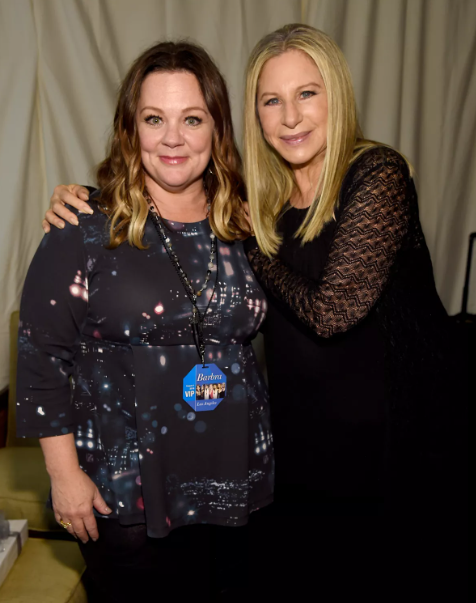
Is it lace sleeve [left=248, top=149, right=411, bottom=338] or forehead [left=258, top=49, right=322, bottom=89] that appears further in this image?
forehead [left=258, top=49, right=322, bottom=89]

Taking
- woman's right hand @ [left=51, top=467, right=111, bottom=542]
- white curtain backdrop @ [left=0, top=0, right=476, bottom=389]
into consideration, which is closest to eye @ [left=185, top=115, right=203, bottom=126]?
woman's right hand @ [left=51, top=467, right=111, bottom=542]

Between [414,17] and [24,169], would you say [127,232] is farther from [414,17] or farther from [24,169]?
[414,17]

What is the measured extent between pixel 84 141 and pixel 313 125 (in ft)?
5.59

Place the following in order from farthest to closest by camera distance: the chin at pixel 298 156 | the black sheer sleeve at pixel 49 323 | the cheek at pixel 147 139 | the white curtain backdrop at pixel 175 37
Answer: the white curtain backdrop at pixel 175 37 → the chin at pixel 298 156 → the cheek at pixel 147 139 → the black sheer sleeve at pixel 49 323

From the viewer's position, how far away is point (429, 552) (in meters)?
1.72

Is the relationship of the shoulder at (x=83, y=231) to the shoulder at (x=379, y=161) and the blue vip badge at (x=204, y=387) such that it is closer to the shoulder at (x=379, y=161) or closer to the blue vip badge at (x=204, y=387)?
the blue vip badge at (x=204, y=387)

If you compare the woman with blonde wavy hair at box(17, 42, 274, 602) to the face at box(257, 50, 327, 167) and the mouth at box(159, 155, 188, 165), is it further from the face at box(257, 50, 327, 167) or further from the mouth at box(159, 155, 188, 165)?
the face at box(257, 50, 327, 167)

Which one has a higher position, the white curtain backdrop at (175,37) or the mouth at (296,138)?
the white curtain backdrop at (175,37)

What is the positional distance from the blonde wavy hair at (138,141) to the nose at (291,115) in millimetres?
161

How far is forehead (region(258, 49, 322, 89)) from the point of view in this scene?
62.6 inches

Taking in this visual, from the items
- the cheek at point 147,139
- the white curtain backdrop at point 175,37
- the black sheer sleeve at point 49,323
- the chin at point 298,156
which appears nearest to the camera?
the black sheer sleeve at point 49,323

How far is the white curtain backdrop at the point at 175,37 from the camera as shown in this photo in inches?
112

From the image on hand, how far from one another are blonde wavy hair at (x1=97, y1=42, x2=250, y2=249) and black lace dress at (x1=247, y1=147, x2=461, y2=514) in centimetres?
30

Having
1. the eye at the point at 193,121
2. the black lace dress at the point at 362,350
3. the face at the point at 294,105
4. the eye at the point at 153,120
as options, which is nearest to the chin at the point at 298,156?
the face at the point at 294,105
